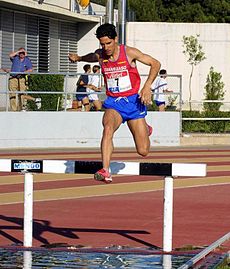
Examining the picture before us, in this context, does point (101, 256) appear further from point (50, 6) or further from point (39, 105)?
point (50, 6)

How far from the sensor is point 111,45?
1093cm

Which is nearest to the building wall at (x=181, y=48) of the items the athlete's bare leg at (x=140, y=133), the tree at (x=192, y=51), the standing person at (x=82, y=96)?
the tree at (x=192, y=51)

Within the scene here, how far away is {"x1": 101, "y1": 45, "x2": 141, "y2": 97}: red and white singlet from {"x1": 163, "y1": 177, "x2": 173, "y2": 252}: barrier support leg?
139 cm

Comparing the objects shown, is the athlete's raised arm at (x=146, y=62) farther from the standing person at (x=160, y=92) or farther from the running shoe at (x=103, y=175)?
the standing person at (x=160, y=92)

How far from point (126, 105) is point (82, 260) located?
2.13m

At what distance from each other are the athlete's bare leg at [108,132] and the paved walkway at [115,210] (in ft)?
3.29

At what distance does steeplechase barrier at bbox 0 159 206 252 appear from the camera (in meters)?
10.0

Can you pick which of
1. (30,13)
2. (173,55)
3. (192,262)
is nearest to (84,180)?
(192,262)

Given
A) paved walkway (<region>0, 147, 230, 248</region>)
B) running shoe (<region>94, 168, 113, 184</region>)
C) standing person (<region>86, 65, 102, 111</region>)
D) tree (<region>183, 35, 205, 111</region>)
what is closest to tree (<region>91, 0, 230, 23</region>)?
tree (<region>183, 35, 205, 111</region>)

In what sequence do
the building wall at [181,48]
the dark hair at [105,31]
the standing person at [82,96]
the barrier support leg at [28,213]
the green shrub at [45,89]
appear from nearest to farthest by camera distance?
1. the barrier support leg at [28,213]
2. the dark hair at [105,31]
3. the green shrub at [45,89]
4. the standing person at [82,96]
5. the building wall at [181,48]

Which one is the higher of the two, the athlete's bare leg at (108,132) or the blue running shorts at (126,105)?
the blue running shorts at (126,105)

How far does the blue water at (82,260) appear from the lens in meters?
9.36

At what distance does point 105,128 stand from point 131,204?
13.8ft

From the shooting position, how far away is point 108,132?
10930 millimetres
